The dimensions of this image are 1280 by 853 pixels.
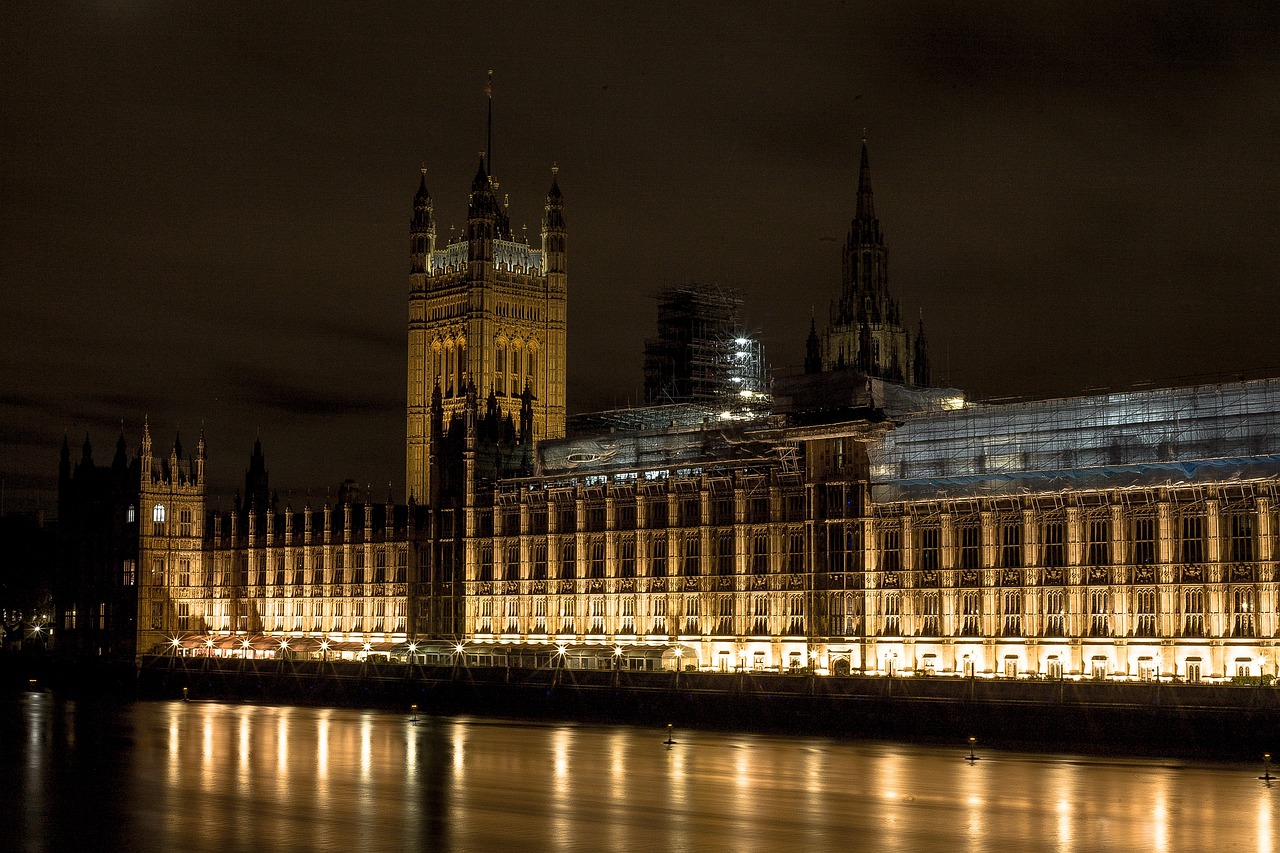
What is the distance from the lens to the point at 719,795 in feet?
206

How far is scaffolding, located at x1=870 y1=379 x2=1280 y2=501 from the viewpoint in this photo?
89.8 metres

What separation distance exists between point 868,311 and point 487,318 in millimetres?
41540

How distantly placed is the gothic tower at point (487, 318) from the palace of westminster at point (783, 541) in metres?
17.1

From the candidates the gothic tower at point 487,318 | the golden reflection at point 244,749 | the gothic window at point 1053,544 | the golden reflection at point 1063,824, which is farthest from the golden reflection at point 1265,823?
the gothic tower at point 487,318

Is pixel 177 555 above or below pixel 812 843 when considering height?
above

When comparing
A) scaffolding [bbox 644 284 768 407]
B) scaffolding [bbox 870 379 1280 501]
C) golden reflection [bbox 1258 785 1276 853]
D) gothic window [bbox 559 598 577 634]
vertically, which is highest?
scaffolding [bbox 644 284 768 407]

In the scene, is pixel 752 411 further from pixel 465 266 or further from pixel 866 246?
pixel 465 266

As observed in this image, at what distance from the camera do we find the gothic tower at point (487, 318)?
180 meters

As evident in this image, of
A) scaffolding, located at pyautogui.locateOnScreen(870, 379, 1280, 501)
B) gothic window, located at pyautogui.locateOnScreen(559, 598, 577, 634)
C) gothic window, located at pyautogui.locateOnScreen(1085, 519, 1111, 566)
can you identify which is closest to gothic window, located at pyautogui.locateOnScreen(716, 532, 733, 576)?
scaffolding, located at pyautogui.locateOnScreen(870, 379, 1280, 501)

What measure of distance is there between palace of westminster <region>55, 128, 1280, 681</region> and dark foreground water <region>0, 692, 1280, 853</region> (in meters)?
16.4

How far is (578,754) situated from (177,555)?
83.1m

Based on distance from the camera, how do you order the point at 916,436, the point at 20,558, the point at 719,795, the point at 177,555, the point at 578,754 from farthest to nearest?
the point at 20,558 → the point at 177,555 → the point at 916,436 → the point at 578,754 → the point at 719,795

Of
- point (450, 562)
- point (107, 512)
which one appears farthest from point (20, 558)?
point (450, 562)

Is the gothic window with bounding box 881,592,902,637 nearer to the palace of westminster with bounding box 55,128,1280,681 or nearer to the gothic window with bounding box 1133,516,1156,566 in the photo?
the palace of westminster with bounding box 55,128,1280,681
